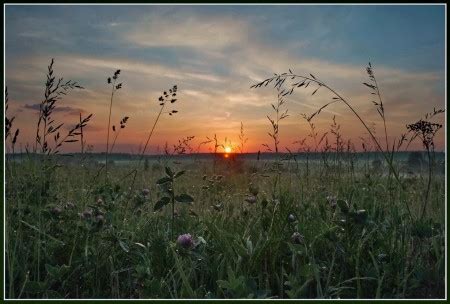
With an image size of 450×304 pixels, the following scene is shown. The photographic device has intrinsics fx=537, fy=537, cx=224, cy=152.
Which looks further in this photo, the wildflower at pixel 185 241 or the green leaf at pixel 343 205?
the green leaf at pixel 343 205

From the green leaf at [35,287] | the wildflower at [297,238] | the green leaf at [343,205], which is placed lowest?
Result: the green leaf at [35,287]

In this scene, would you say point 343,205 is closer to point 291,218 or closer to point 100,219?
point 291,218

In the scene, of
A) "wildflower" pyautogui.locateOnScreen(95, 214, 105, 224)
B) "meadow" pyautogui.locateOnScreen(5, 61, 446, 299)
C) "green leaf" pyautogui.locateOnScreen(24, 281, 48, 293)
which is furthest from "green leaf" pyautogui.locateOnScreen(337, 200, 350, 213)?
"green leaf" pyautogui.locateOnScreen(24, 281, 48, 293)

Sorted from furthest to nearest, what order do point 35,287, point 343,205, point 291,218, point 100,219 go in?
point 291,218
point 100,219
point 343,205
point 35,287

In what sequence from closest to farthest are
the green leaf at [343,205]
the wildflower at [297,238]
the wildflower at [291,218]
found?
the green leaf at [343,205]
the wildflower at [297,238]
the wildflower at [291,218]

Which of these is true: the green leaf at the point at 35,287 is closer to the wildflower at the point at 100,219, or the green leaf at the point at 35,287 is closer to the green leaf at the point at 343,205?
the wildflower at the point at 100,219

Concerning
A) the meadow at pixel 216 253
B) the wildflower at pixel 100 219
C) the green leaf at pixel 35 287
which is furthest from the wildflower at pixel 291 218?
the green leaf at pixel 35 287

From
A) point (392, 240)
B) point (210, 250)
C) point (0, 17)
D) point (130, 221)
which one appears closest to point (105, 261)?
point (210, 250)

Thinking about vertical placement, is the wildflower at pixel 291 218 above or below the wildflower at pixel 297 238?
above

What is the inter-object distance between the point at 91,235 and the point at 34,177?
856 mm

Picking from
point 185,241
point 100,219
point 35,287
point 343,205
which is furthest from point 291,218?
point 35,287

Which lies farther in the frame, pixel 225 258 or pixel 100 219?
pixel 100 219

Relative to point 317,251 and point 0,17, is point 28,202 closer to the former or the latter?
point 0,17

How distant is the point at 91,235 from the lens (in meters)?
3.55
